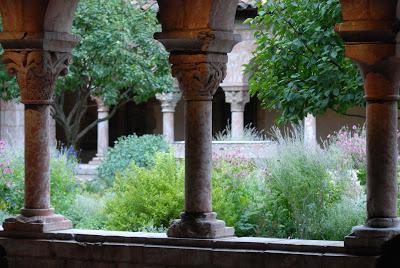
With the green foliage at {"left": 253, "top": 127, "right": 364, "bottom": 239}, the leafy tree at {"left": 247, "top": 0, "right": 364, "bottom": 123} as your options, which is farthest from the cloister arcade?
the green foliage at {"left": 253, "top": 127, "right": 364, "bottom": 239}

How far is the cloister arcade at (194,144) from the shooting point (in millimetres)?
7098

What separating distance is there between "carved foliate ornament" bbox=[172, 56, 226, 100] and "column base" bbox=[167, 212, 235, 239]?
899 millimetres

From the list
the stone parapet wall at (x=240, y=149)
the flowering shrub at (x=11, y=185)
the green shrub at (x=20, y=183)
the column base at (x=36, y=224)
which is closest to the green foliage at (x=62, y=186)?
the green shrub at (x=20, y=183)

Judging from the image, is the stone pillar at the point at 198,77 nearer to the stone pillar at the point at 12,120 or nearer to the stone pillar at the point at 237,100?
the stone pillar at the point at 237,100

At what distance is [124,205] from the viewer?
11656mm

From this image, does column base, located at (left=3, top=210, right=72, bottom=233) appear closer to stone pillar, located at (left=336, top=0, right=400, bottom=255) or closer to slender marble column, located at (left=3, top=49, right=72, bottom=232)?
slender marble column, located at (left=3, top=49, right=72, bottom=232)

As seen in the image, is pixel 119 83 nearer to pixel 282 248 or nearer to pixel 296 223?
pixel 296 223

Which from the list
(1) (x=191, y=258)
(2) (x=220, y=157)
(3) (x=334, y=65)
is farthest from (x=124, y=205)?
(1) (x=191, y=258)

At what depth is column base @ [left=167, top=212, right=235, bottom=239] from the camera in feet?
25.5

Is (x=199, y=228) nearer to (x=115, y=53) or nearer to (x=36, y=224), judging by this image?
(x=36, y=224)

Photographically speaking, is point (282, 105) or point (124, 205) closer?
point (282, 105)

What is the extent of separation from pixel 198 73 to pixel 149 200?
12.4 ft

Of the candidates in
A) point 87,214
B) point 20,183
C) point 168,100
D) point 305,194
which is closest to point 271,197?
point 305,194

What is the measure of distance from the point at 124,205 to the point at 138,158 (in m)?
5.16
